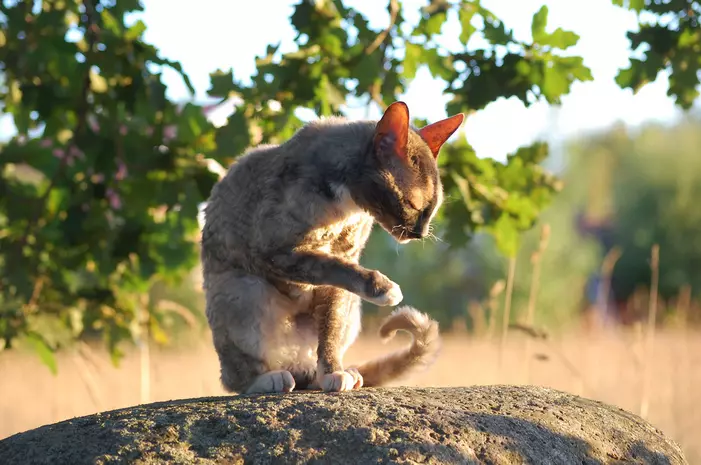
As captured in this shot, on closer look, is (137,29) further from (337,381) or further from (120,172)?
(337,381)

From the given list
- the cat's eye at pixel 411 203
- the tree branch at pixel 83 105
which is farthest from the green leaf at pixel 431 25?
the tree branch at pixel 83 105

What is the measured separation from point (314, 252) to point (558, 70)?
1983 mm

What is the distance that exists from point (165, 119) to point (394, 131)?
1978mm

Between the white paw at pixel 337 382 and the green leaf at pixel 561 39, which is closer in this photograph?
the white paw at pixel 337 382

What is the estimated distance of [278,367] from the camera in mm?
3736

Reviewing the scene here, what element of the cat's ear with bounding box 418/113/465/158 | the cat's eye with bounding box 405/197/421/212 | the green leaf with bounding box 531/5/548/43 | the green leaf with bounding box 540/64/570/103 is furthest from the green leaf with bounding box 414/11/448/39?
the cat's eye with bounding box 405/197/421/212

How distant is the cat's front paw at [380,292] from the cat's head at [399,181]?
0.91ft

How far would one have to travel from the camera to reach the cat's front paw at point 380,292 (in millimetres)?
3219

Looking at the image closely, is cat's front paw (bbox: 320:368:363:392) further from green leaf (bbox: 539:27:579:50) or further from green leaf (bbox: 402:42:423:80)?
green leaf (bbox: 539:27:579:50)

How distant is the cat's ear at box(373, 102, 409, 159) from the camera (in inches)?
133

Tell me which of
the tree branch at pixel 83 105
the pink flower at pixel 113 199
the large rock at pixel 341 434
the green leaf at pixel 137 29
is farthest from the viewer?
the pink flower at pixel 113 199

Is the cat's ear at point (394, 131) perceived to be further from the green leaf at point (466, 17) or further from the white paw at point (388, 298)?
the green leaf at point (466, 17)

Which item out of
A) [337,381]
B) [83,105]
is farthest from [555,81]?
[83,105]

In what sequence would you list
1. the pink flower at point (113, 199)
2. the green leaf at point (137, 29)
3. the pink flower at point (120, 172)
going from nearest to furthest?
the pink flower at point (120, 172), the green leaf at point (137, 29), the pink flower at point (113, 199)
